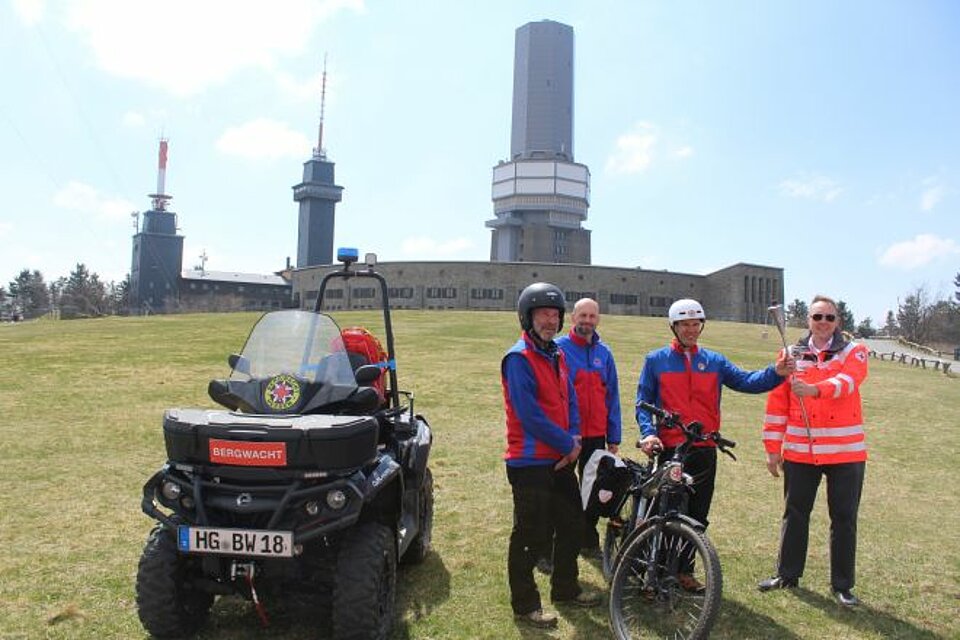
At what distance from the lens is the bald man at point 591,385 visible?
603cm

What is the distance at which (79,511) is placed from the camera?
7441 millimetres

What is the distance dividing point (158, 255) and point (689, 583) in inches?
6625

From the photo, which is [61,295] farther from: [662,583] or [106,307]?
[662,583]

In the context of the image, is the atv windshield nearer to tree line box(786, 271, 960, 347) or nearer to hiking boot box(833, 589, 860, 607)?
hiking boot box(833, 589, 860, 607)

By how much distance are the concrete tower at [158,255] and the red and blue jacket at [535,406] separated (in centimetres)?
15560

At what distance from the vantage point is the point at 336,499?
398 cm

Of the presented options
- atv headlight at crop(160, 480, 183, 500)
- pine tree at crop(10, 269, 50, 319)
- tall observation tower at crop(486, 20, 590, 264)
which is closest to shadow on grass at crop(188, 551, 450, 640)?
atv headlight at crop(160, 480, 183, 500)

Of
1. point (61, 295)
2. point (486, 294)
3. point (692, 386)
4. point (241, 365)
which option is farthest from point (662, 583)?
point (61, 295)

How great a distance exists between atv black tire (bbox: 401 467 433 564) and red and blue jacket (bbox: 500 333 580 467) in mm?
1331

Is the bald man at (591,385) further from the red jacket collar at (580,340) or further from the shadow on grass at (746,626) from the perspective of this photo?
the shadow on grass at (746,626)

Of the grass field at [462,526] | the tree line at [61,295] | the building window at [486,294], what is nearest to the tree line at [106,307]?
the tree line at [61,295]

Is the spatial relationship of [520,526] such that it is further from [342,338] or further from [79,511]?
[79,511]

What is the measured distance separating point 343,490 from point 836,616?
376 cm

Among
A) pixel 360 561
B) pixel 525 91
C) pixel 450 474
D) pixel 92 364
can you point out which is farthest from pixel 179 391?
pixel 525 91
